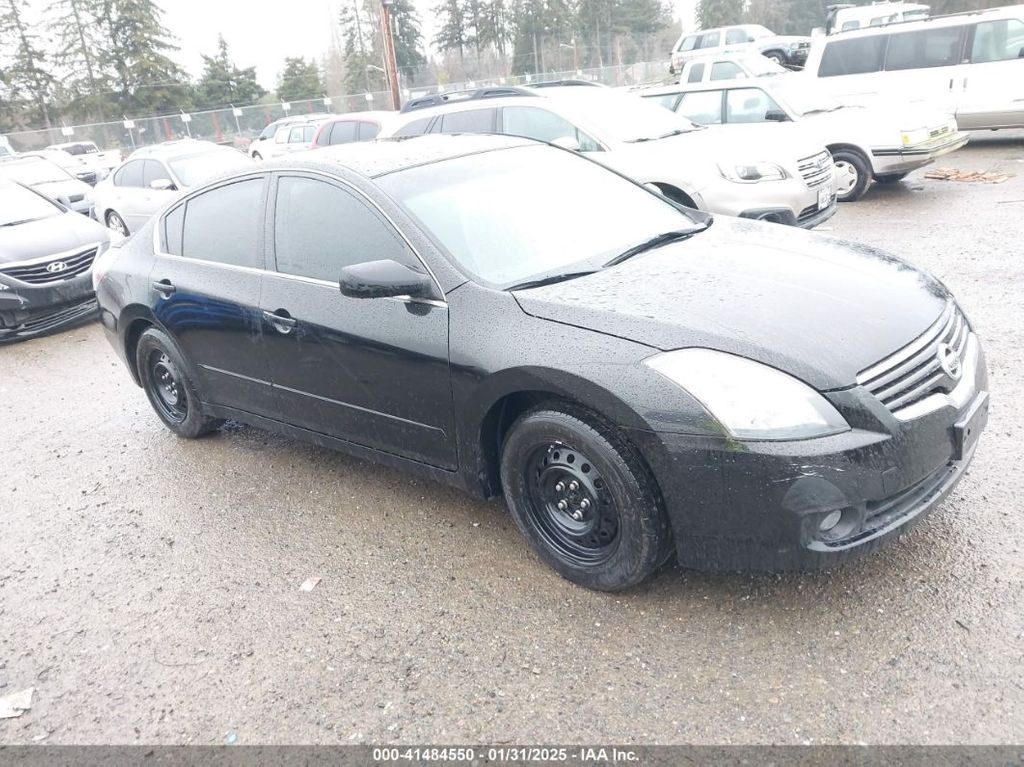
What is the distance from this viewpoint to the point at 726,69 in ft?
46.6

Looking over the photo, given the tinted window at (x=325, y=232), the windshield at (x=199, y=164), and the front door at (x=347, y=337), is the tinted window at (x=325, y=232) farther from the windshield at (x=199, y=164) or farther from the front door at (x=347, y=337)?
the windshield at (x=199, y=164)

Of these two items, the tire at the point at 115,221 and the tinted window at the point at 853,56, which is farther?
the tinted window at the point at 853,56

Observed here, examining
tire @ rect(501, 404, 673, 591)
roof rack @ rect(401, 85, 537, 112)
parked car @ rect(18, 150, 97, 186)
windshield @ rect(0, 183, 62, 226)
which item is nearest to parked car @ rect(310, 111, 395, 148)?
roof rack @ rect(401, 85, 537, 112)

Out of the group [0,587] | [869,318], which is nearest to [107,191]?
[0,587]

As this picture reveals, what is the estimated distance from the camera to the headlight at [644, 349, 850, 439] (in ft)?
8.34

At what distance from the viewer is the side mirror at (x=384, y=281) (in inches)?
127

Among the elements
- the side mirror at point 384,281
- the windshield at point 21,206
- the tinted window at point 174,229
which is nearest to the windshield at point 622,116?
the tinted window at point 174,229

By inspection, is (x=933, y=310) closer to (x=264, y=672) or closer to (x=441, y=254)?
(x=441, y=254)

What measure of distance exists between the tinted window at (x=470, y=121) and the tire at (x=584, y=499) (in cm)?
656

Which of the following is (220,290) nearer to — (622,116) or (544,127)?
(544,127)

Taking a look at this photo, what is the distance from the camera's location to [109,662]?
306cm

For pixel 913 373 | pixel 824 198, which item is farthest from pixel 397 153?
pixel 824 198

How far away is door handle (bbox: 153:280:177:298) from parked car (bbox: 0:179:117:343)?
4.23 meters

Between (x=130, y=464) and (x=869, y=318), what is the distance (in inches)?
164
